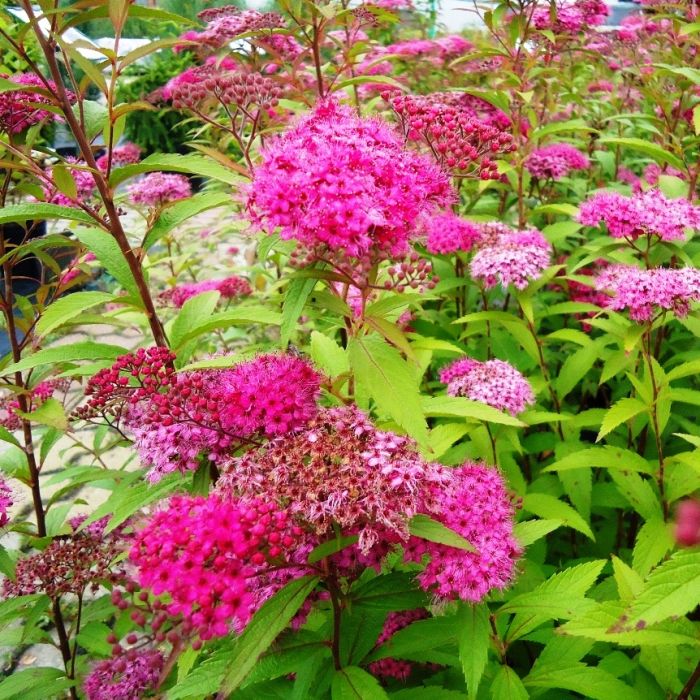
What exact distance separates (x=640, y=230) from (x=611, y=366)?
504 mm

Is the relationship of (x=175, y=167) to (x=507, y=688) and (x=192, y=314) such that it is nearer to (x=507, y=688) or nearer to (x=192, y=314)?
(x=192, y=314)

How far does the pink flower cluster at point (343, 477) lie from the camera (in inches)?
45.7

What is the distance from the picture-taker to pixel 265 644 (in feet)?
3.59

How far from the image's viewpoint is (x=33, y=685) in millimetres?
2104

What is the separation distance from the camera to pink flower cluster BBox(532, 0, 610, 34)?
338 centimetres

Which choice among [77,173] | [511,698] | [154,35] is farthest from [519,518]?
[154,35]

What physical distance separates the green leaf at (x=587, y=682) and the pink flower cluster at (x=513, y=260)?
1320 millimetres

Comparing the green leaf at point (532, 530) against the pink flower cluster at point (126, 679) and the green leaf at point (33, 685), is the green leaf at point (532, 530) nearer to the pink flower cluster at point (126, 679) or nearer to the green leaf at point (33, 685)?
the pink flower cluster at point (126, 679)

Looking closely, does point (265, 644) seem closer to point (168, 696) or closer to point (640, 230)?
point (168, 696)

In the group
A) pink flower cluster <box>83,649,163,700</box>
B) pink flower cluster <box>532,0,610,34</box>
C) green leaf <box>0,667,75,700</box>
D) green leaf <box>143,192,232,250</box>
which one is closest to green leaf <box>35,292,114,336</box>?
green leaf <box>143,192,232,250</box>

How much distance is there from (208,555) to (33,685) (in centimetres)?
154

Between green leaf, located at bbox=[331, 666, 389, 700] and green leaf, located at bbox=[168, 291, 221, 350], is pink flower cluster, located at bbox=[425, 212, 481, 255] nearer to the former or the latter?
green leaf, located at bbox=[168, 291, 221, 350]

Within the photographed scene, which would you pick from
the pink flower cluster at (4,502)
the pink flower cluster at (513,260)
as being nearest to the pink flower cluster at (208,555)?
the pink flower cluster at (4,502)

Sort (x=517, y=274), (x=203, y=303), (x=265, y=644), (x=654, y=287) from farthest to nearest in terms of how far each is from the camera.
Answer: (x=517, y=274) < (x=654, y=287) < (x=203, y=303) < (x=265, y=644)
